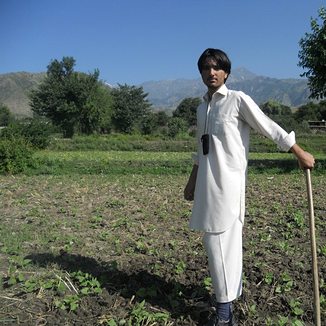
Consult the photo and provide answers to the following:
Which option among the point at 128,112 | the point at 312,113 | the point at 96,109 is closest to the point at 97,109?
the point at 96,109

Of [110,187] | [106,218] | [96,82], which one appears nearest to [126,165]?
[110,187]

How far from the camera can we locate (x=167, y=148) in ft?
103

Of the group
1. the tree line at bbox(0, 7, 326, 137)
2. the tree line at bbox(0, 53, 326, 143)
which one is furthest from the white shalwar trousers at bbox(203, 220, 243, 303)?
the tree line at bbox(0, 53, 326, 143)

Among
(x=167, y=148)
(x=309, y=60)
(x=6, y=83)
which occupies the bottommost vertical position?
(x=167, y=148)

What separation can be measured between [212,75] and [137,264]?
2.18 meters

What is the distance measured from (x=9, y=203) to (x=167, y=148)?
24.1 meters

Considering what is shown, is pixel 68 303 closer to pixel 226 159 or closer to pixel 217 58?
pixel 226 159

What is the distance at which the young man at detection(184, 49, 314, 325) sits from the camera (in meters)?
2.96

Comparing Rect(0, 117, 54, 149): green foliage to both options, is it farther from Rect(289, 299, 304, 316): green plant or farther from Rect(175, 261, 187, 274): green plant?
Rect(289, 299, 304, 316): green plant

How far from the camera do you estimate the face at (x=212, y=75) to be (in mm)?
2969

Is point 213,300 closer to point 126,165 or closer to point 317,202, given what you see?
point 317,202

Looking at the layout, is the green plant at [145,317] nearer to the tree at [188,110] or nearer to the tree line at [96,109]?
the tree line at [96,109]

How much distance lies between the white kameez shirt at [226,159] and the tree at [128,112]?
164 ft

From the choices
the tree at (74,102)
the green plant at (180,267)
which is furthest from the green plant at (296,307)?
the tree at (74,102)
